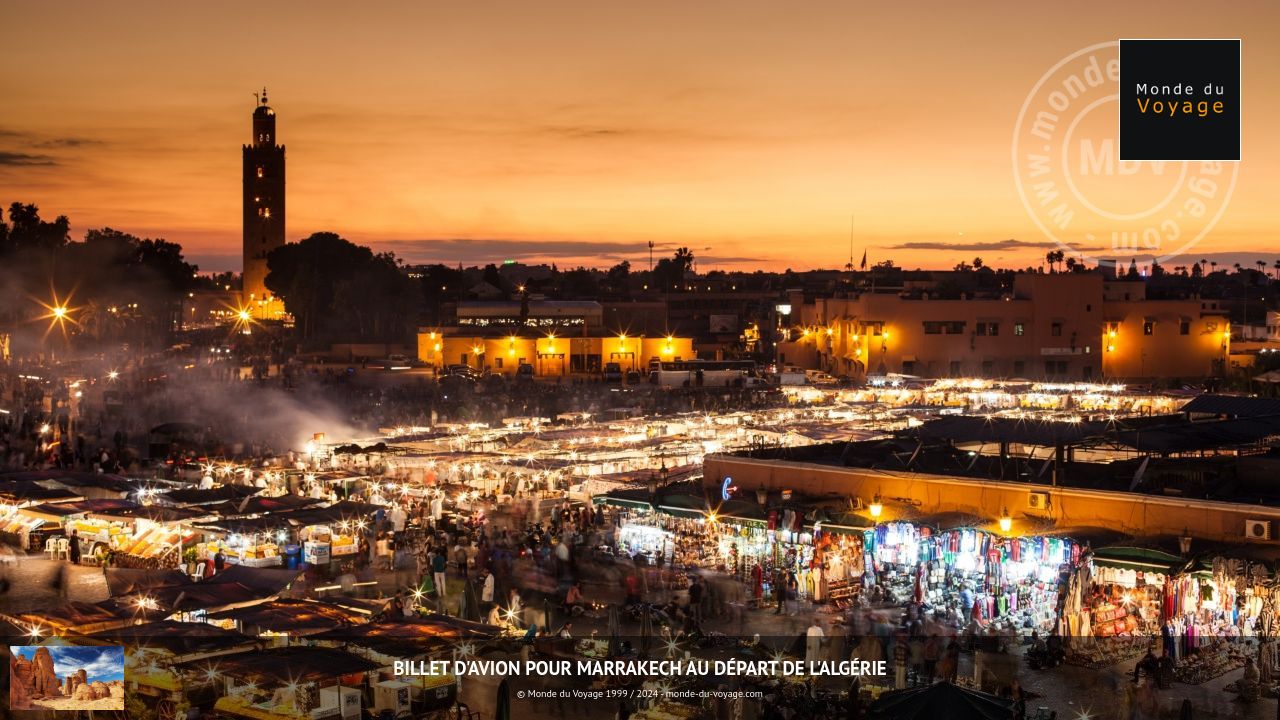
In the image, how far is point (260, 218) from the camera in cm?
10688

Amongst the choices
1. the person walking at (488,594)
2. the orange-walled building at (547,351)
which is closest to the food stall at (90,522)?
the person walking at (488,594)

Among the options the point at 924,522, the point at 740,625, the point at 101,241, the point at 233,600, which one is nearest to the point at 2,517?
the point at 233,600

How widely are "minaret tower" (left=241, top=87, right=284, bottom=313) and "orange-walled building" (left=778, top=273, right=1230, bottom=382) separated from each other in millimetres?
63355

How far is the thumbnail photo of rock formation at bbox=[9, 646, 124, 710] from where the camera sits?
11125mm

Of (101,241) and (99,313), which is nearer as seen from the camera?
(99,313)

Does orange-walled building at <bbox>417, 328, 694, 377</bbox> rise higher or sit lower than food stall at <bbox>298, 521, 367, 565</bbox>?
higher

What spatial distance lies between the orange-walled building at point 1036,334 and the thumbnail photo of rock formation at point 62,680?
147ft

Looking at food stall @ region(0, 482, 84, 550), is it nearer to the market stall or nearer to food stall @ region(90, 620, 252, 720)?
food stall @ region(90, 620, 252, 720)

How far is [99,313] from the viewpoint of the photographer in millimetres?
73500

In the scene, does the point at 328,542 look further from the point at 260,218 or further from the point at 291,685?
the point at 260,218

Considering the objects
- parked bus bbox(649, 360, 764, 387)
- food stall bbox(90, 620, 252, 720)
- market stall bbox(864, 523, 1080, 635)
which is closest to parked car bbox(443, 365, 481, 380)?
parked bus bbox(649, 360, 764, 387)

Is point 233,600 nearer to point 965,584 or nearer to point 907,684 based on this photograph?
point 907,684

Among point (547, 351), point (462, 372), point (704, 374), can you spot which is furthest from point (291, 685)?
point (547, 351)

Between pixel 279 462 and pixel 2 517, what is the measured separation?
5956mm
